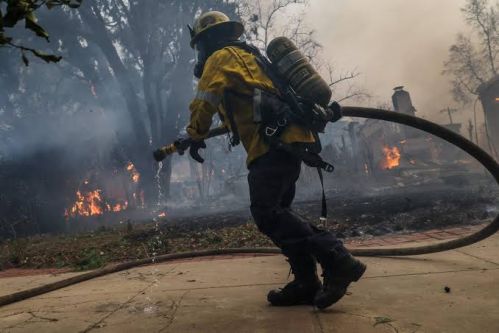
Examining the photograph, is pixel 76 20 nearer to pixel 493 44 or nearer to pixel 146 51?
pixel 146 51

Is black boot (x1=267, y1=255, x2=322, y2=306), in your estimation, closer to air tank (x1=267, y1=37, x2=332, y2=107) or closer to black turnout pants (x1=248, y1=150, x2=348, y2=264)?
black turnout pants (x1=248, y1=150, x2=348, y2=264)

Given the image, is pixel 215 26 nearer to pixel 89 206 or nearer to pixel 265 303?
pixel 265 303

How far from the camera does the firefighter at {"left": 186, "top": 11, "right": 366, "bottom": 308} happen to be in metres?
2.17

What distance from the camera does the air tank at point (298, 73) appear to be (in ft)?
7.79

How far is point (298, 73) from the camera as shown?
2408 millimetres

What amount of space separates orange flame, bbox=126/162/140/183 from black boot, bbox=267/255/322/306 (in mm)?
19167

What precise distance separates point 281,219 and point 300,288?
0.47m

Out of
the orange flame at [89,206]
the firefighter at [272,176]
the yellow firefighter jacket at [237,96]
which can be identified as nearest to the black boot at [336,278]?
the firefighter at [272,176]

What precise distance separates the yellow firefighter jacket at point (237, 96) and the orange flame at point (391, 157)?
963 inches

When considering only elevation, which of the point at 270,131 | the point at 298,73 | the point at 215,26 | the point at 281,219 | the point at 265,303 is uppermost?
the point at 215,26

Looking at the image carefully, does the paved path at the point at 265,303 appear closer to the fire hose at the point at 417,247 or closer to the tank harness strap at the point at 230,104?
the fire hose at the point at 417,247

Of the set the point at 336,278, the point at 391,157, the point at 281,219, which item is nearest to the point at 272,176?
the point at 281,219

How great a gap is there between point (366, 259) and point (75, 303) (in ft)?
8.03

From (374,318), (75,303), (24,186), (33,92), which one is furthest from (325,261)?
(33,92)
